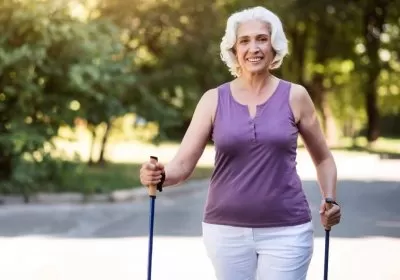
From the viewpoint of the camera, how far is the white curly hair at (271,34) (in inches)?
139

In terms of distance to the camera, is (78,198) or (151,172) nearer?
(151,172)

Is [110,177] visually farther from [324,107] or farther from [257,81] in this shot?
[324,107]

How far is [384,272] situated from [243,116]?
218 inches

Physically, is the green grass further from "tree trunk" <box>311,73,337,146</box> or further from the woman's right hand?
"tree trunk" <box>311,73,337,146</box>

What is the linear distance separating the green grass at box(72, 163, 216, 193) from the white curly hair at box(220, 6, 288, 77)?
39.6ft

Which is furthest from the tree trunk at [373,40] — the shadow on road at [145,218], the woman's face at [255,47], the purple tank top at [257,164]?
the purple tank top at [257,164]

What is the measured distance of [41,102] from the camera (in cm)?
1577

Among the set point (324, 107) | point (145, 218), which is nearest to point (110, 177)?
point (145, 218)

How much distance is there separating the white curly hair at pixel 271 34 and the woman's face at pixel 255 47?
21 millimetres

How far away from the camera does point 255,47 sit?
3.51m

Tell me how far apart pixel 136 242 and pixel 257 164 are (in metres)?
7.20

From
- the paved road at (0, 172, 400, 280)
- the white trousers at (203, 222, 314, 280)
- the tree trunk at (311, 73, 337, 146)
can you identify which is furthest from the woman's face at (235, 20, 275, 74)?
the tree trunk at (311, 73, 337, 146)

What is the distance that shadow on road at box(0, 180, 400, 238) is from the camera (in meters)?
11.4

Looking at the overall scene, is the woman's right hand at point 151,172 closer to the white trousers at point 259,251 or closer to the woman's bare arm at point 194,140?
the woman's bare arm at point 194,140
